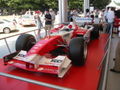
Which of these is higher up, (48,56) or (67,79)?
(48,56)

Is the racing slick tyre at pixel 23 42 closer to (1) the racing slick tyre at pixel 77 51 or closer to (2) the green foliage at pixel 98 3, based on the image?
(1) the racing slick tyre at pixel 77 51

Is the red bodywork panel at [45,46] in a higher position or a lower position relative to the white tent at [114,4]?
lower

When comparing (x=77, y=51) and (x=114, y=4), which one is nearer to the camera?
(x=77, y=51)

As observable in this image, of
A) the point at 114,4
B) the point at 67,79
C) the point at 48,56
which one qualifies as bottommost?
the point at 67,79

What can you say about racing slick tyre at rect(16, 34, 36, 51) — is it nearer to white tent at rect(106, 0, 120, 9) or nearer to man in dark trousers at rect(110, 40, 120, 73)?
man in dark trousers at rect(110, 40, 120, 73)

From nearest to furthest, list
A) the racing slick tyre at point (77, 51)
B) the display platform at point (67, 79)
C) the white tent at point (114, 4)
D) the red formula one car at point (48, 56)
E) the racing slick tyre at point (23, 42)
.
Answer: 1. the display platform at point (67, 79)
2. the red formula one car at point (48, 56)
3. the racing slick tyre at point (77, 51)
4. the racing slick tyre at point (23, 42)
5. the white tent at point (114, 4)

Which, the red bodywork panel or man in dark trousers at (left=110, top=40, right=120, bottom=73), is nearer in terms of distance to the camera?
the red bodywork panel

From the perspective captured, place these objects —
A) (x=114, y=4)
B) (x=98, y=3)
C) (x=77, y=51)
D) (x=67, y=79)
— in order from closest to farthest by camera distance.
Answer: (x=67, y=79)
(x=77, y=51)
(x=114, y=4)
(x=98, y=3)

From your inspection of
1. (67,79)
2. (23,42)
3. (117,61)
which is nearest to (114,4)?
(117,61)

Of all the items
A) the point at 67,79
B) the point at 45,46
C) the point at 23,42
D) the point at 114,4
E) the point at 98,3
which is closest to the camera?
the point at 67,79

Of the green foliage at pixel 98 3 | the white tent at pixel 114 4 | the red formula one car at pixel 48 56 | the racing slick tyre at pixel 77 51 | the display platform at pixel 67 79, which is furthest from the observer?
the green foliage at pixel 98 3

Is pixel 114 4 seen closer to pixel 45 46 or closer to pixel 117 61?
pixel 117 61

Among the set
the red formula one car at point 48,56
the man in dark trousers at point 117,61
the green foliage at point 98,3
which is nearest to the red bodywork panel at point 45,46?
the red formula one car at point 48,56

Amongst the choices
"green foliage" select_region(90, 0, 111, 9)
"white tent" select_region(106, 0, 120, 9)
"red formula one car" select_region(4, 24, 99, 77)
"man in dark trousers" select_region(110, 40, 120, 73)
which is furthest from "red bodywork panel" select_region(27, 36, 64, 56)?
"green foliage" select_region(90, 0, 111, 9)
